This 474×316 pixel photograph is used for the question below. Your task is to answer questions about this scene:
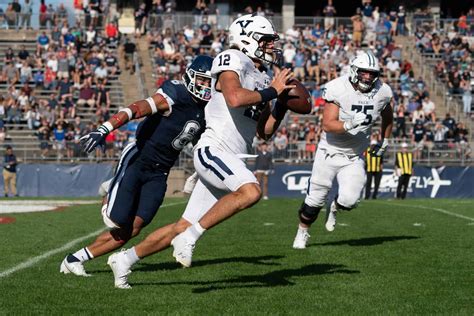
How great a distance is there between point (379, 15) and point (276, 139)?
11125 millimetres

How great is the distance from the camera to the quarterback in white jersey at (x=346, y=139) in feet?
36.7

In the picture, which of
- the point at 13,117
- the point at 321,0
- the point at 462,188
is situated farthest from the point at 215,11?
the point at 462,188

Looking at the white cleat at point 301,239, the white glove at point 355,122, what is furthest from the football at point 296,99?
the white cleat at point 301,239

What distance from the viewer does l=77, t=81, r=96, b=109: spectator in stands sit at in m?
30.9

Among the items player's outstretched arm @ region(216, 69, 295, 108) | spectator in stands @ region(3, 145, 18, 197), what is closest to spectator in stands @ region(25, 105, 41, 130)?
spectator in stands @ region(3, 145, 18, 197)

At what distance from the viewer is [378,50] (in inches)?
1383

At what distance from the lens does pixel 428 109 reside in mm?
31281

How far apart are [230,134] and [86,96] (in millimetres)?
23824

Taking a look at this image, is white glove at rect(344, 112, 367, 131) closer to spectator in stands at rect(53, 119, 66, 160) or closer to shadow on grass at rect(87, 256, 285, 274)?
shadow on grass at rect(87, 256, 285, 274)

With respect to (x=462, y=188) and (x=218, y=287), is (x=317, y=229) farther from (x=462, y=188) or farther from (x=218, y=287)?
(x=462, y=188)

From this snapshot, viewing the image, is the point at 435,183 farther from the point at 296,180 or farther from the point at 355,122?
the point at 355,122

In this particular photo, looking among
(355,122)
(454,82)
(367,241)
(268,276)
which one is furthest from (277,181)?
(268,276)

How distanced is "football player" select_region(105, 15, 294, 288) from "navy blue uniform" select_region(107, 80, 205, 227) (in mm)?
411

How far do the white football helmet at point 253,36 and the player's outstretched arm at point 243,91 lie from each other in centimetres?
35
